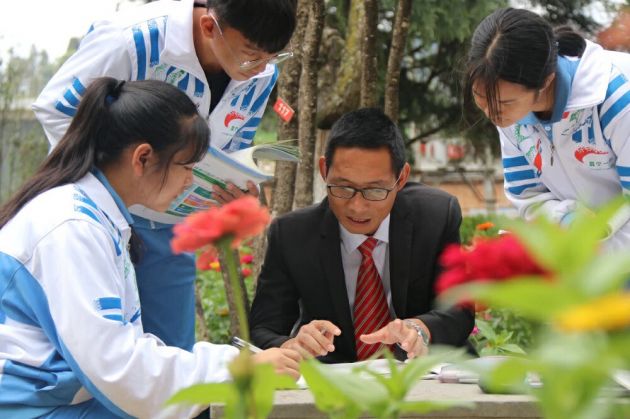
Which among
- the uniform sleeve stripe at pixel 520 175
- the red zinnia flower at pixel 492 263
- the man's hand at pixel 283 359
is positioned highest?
the red zinnia flower at pixel 492 263

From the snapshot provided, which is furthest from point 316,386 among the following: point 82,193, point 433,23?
point 433,23

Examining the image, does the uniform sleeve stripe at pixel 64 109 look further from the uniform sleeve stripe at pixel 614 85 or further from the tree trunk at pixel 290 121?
the tree trunk at pixel 290 121

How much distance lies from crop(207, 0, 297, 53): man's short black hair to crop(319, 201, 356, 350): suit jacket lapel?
25.8 inches

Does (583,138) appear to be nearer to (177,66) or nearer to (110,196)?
(177,66)

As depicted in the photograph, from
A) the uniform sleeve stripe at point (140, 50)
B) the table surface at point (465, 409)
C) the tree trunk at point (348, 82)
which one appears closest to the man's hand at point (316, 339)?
the table surface at point (465, 409)

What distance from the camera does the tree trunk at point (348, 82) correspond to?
20.0 ft

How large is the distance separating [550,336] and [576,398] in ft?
0.20

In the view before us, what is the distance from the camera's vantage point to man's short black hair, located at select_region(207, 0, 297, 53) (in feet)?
8.43

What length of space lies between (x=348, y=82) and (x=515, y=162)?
3.40 m

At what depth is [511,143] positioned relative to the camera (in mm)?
3057

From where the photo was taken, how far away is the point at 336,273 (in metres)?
2.95

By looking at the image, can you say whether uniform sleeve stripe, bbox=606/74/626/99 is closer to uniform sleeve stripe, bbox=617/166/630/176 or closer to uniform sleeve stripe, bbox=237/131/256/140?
uniform sleeve stripe, bbox=617/166/630/176

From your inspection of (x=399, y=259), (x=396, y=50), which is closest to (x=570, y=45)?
(x=399, y=259)

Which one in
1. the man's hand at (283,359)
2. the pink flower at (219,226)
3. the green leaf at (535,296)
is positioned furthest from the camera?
the man's hand at (283,359)
